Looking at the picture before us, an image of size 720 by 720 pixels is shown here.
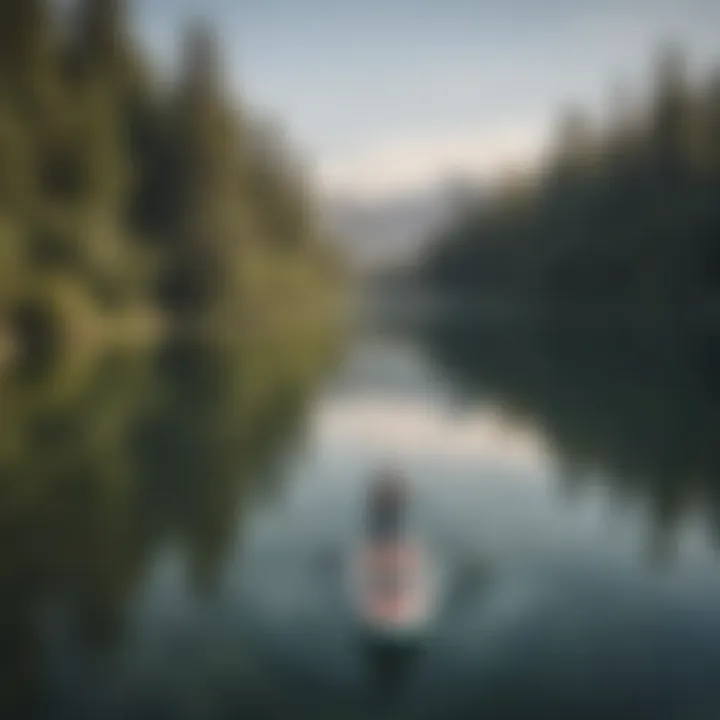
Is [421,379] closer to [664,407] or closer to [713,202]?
[664,407]

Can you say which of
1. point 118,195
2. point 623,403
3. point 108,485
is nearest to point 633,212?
point 118,195

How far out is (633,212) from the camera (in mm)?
58219

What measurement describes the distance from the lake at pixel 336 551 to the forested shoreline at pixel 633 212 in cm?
2973

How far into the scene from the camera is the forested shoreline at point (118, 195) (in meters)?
30.6

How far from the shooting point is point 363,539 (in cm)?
1199

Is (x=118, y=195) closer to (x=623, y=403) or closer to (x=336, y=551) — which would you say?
(x=623, y=403)

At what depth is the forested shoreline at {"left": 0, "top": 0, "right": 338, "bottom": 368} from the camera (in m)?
30.6

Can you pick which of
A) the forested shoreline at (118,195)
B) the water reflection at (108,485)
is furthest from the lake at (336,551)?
the forested shoreline at (118,195)

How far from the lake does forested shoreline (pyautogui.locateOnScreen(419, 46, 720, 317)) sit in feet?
97.5

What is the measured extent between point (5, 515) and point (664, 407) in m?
14.6

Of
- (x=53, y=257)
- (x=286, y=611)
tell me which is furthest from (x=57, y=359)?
(x=286, y=611)

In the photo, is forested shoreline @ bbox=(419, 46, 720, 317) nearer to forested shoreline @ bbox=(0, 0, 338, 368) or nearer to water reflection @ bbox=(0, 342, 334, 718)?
forested shoreline @ bbox=(0, 0, 338, 368)

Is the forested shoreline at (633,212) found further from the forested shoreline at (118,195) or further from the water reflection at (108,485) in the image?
the water reflection at (108,485)

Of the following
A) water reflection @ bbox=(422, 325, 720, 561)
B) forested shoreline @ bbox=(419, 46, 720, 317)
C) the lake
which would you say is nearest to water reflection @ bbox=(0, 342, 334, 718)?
the lake
